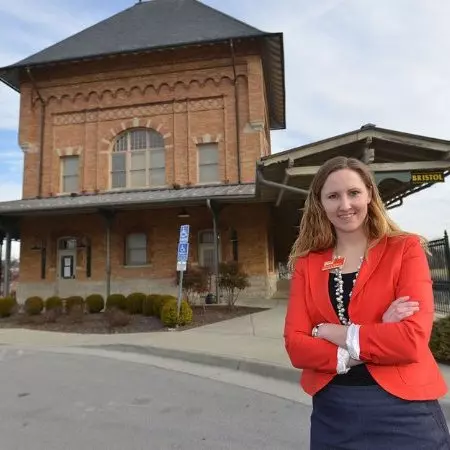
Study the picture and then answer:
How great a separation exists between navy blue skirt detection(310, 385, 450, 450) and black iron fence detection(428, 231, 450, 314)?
8282 millimetres

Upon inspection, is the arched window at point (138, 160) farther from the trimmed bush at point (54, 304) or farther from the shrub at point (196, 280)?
the trimmed bush at point (54, 304)

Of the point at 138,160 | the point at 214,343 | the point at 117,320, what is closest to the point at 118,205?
the point at 138,160

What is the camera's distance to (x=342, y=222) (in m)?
1.84

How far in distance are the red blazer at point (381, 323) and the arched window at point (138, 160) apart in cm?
1857

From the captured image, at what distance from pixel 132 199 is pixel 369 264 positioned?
50.9 ft

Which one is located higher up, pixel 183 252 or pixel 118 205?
pixel 118 205

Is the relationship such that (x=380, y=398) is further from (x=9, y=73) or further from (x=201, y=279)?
(x=9, y=73)

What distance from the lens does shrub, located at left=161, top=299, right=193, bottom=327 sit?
1085 centimetres

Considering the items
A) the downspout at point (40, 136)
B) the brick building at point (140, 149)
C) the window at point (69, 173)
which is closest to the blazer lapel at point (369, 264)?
the brick building at point (140, 149)

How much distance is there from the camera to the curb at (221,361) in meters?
6.11

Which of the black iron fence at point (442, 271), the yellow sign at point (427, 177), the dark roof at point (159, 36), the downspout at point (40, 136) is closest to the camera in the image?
the black iron fence at point (442, 271)

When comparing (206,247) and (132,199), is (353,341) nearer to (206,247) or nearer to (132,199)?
(132,199)

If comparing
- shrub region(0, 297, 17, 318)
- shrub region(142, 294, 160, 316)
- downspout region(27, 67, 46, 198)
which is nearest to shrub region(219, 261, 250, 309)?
shrub region(142, 294, 160, 316)

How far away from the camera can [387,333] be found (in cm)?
158
